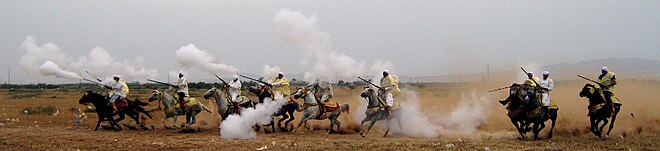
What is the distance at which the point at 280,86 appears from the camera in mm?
21125

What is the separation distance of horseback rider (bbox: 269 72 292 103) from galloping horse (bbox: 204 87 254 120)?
91 centimetres

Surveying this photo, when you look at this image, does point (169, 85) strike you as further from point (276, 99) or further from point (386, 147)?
point (386, 147)

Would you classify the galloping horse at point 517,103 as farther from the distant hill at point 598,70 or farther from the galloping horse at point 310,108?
the distant hill at point 598,70

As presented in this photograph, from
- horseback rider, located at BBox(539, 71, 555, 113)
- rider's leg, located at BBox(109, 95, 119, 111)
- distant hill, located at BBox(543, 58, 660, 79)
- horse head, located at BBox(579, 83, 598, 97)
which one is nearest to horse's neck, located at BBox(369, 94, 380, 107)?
horseback rider, located at BBox(539, 71, 555, 113)

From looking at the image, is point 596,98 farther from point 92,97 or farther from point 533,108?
point 92,97

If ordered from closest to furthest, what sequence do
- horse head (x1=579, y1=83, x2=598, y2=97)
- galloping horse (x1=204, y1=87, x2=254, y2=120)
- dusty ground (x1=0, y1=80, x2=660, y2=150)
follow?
dusty ground (x1=0, y1=80, x2=660, y2=150) → horse head (x1=579, y1=83, x2=598, y2=97) → galloping horse (x1=204, y1=87, x2=254, y2=120)

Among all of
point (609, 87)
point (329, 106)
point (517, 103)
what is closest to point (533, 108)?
point (517, 103)

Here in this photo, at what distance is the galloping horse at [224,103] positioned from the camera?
20.5 metres

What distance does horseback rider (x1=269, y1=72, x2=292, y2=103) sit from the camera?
68.4 feet

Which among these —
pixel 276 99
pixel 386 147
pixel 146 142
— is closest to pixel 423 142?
pixel 386 147

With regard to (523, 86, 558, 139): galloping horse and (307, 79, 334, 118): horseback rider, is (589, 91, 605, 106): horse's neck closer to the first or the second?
(523, 86, 558, 139): galloping horse

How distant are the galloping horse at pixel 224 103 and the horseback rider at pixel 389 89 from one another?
4623 mm

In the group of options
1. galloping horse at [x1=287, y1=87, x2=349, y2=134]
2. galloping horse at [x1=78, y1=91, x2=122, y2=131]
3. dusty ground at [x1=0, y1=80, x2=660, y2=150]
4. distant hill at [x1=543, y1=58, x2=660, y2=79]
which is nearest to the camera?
dusty ground at [x1=0, y1=80, x2=660, y2=150]

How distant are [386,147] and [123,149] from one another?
6318 millimetres
